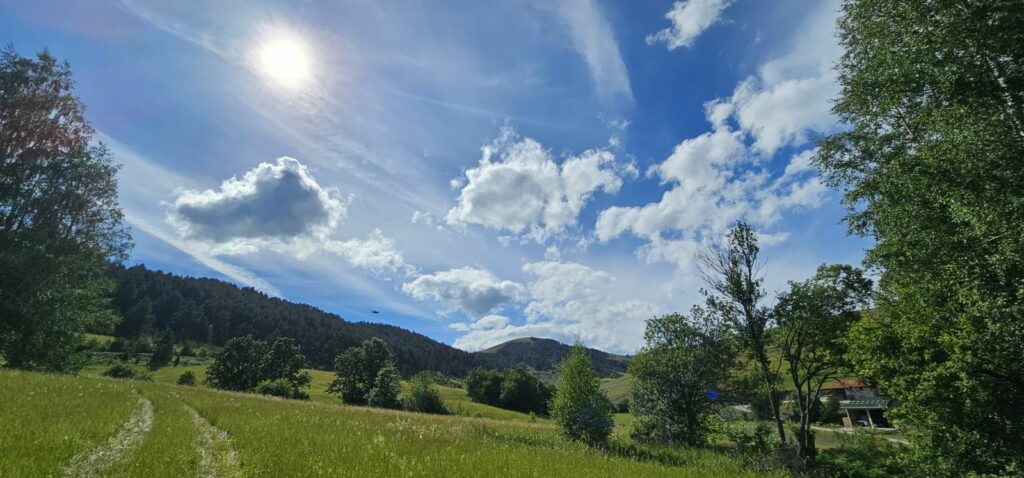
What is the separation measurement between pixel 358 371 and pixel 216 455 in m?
74.5

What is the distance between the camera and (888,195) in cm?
1627

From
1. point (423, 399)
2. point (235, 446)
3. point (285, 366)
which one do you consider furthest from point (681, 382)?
point (285, 366)

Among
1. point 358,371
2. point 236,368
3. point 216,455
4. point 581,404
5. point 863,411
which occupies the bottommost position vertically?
point 216,455

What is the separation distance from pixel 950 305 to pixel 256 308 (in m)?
217

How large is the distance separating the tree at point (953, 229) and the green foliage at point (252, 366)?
86541 millimetres

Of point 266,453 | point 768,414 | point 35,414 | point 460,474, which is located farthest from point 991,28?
point 768,414

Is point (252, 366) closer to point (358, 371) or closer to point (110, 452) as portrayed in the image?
point (358, 371)

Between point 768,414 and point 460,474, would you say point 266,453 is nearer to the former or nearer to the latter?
point 460,474

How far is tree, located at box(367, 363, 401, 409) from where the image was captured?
69.6 meters

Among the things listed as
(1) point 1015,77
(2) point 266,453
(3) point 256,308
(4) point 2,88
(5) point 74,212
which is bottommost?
(2) point 266,453

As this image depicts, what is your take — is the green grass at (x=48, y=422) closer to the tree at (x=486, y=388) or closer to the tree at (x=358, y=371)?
the tree at (x=358, y=371)

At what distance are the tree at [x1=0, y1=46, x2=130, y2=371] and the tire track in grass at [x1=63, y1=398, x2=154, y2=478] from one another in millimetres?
22768

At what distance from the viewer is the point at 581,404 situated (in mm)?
24828


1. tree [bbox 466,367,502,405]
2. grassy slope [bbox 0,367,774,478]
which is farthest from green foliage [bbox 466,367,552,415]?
grassy slope [bbox 0,367,774,478]
